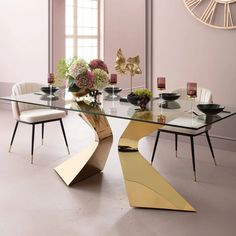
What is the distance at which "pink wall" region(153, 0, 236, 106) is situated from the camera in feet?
13.7

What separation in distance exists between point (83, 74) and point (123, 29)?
5055 mm

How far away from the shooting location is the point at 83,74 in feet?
10.00

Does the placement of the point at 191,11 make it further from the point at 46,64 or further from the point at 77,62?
the point at 46,64

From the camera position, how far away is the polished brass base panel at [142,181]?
288 centimetres

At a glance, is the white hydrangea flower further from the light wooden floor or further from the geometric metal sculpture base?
the light wooden floor

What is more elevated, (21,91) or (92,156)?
(21,91)

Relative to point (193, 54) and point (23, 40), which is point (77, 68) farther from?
point (23, 40)

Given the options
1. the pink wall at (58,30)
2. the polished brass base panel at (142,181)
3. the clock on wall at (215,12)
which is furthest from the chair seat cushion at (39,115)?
the pink wall at (58,30)

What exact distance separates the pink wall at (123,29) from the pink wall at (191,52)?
3.12 m

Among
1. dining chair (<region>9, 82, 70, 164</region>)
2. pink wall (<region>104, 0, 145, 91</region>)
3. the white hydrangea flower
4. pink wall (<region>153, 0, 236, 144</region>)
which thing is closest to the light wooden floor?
dining chair (<region>9, 82, 70, 164</region>)

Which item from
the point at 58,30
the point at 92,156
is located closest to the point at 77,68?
the point at 92,156

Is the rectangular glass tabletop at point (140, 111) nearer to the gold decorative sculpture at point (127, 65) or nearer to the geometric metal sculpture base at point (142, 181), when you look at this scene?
the geometric metal sculpture base at point (142, 181)

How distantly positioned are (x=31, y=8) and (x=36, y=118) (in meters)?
3.09

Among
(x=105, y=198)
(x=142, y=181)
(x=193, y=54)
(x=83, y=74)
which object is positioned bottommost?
(x=105, y=198)
